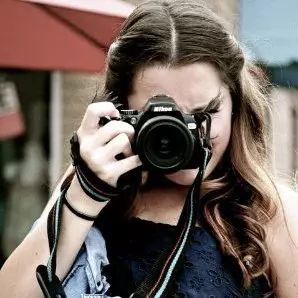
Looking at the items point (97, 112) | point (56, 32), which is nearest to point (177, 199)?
point (97, 112)

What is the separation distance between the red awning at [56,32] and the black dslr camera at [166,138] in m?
1.48

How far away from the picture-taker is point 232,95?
182cm

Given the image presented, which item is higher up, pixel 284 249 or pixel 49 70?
pixel 284 249

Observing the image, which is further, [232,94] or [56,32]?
[56,32]

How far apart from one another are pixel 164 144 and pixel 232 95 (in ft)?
0.86

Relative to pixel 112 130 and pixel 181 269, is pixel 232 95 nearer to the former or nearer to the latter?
pixel 112 130

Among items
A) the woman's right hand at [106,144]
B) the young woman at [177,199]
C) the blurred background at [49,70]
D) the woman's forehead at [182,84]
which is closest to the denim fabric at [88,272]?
the young woman at [177,199]

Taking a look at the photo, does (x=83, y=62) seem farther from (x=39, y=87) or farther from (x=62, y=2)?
(x=39, y=87)

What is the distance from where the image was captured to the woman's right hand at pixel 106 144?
1637 mm

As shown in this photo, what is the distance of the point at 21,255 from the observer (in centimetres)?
168

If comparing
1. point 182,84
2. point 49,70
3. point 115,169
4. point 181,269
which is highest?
point 182,84

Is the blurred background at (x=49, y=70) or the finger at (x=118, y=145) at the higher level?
the finger at (x=118, y=145)

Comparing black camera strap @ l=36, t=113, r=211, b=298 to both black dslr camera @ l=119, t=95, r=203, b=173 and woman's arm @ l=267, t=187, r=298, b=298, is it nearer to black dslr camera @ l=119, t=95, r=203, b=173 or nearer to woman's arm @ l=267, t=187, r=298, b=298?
black dslr camera @ l=119, t=95, r=203, b=173

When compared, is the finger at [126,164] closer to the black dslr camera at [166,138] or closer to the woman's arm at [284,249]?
the black dslr camera at [166,138]
